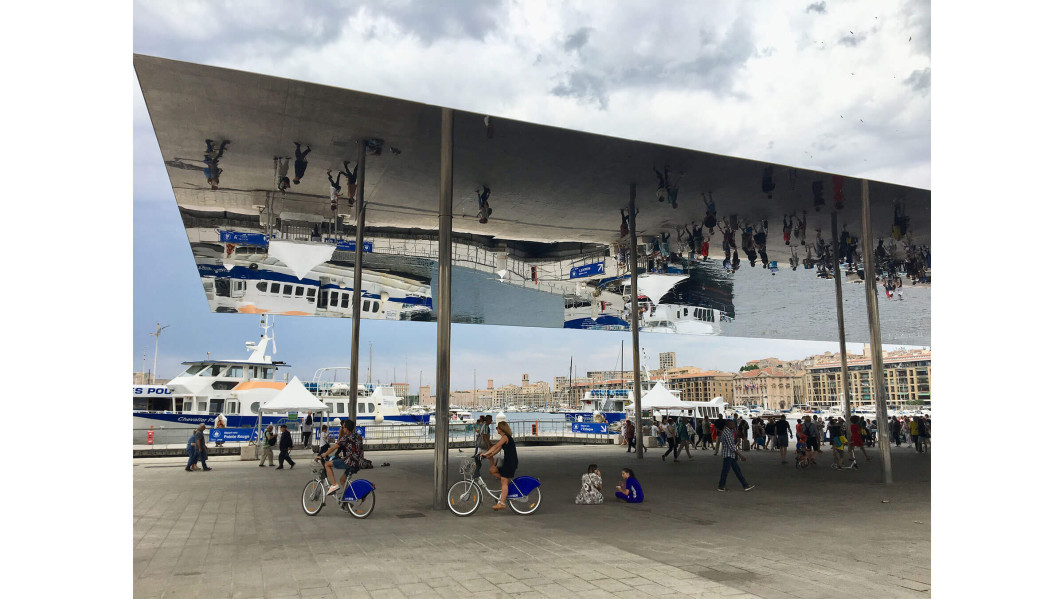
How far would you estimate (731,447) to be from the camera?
12156mm

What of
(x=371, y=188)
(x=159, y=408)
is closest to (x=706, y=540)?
(x=371, y=188)

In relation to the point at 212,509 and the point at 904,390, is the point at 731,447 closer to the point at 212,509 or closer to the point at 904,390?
the point at 212,509

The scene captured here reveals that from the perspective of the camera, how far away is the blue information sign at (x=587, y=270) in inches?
917

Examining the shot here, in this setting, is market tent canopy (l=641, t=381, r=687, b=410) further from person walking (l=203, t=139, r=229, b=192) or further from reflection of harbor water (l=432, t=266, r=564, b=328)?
person walking (l=203, t=139, r=229, b=192)

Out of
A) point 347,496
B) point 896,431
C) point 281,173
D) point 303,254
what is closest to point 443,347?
point 347,496

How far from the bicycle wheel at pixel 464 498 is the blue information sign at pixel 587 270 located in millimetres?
14685

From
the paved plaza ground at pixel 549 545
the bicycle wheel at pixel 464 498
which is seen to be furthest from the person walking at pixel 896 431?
the bicycle wheel at pixel 464 498

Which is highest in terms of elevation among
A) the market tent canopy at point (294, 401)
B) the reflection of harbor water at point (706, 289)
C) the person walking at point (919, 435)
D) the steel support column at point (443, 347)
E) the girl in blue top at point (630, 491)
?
the reflection of harbor water at point (706, 289)

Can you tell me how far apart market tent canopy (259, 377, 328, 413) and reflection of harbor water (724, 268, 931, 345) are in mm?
14866

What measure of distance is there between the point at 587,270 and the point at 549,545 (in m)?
17.0

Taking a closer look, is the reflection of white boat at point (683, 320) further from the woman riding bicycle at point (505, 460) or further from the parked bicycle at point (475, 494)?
the woman riding bicycle at point (505, 460)

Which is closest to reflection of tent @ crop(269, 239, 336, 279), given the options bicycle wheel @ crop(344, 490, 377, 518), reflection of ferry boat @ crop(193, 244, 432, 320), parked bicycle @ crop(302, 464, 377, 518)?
reflection of ferry boat @ crop(193, 244, 432, 320)
